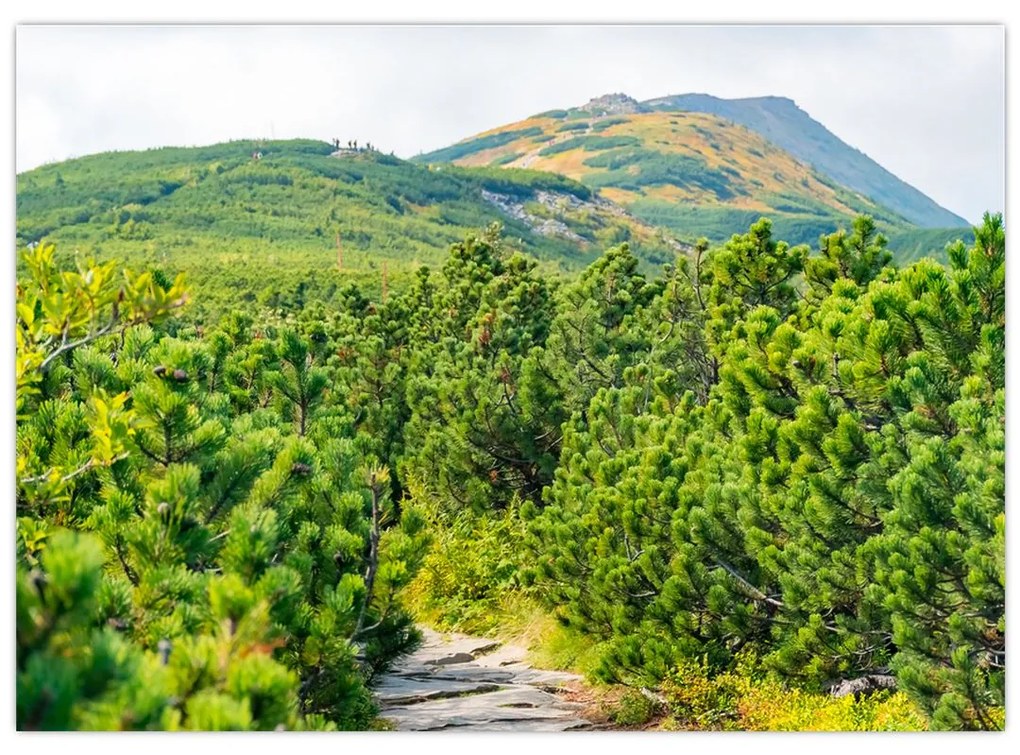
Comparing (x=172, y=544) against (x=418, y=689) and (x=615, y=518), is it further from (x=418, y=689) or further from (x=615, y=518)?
(x=615, y=518)

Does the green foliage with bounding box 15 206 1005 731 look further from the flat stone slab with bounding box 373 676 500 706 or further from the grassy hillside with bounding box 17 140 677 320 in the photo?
the grassy hillside with bounding box 17 140 677 320

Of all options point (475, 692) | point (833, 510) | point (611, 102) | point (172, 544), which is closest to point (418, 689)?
point (475, 692)

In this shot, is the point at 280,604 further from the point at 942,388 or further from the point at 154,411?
the point at 942,388

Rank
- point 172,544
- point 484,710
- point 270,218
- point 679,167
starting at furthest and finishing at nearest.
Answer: point 679,167 < point 270,218 < point 484,710 < point 172,544

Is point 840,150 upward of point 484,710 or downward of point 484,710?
upward

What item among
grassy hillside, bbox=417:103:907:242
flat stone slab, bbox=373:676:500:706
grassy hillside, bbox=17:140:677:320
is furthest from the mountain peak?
grassy hillside, bbox=417:103:907:242

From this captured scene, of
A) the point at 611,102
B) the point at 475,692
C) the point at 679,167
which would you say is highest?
the point at 679,167

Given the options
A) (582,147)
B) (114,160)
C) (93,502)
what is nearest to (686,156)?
(582,147)
